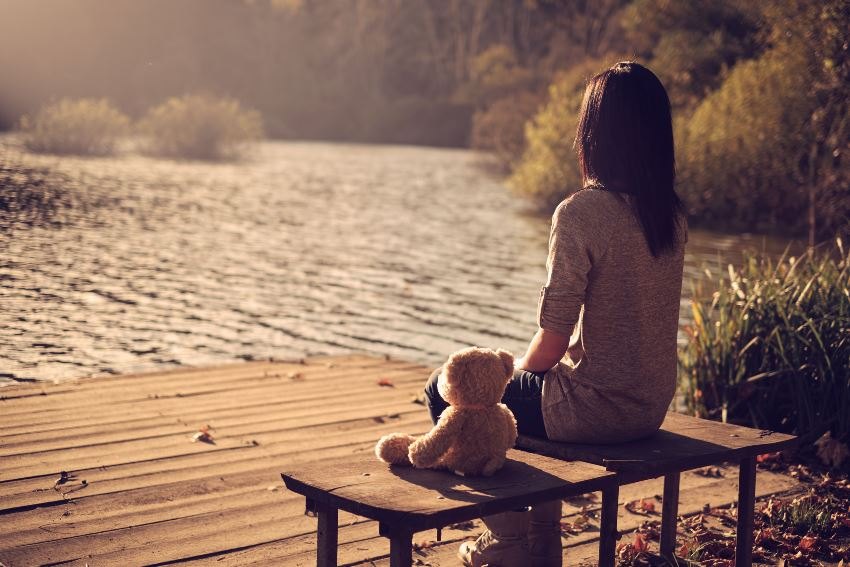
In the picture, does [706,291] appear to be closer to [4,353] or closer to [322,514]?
[4,353]

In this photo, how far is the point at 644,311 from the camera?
10.4 ft

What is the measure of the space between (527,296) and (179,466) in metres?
7.93

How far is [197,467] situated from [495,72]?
156ft

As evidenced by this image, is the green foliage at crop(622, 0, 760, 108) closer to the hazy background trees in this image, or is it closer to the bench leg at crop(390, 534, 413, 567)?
the hazy background trees

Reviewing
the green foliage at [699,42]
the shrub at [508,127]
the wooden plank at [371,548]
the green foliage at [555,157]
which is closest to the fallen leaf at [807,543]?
the wooden plank at [371,548]

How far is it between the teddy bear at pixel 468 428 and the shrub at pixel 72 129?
3179 centimetres

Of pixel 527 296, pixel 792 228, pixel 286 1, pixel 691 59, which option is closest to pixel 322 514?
pixel 527 296

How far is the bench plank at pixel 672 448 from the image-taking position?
300 cm

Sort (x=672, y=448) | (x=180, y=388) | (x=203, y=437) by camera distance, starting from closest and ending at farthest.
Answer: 1. (x=672, y=448)
2. (x=203, y=437)
3. (x=180, y=388)

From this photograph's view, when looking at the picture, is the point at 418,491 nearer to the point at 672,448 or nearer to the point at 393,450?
the point at 393,450

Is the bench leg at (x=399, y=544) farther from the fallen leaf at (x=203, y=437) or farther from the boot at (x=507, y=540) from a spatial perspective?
the fallen leaf at (x=203, y=437)

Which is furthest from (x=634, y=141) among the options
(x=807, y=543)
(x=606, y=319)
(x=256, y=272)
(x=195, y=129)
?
(x=195, y=129)

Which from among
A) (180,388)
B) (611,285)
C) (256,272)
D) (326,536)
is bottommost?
(256,272)

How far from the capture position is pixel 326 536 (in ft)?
9.09
